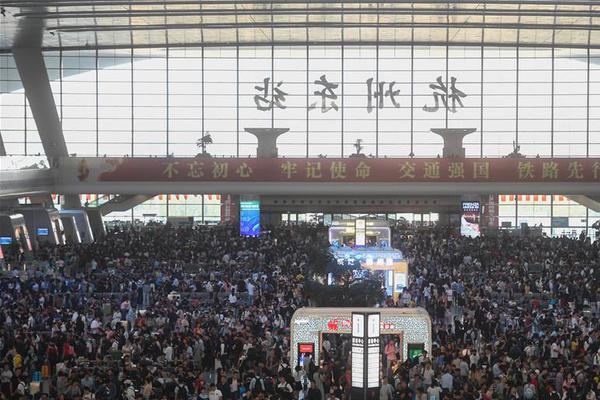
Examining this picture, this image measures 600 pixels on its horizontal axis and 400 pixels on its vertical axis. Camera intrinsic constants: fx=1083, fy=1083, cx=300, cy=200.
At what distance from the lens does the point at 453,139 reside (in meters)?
45.4

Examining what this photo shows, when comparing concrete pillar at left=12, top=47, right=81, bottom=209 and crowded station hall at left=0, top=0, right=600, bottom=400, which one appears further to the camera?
concrete pillar at left=12, top=47, right=81, bottom=209

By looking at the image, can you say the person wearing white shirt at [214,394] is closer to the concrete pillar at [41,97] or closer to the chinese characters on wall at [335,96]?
the concrete pillar at [41,97]

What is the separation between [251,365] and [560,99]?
1383 inches

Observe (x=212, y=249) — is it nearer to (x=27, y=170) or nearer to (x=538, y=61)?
(x=27, y=170)

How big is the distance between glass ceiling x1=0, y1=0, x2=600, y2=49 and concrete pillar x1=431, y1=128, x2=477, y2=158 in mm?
4352

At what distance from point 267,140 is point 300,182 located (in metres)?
2.90

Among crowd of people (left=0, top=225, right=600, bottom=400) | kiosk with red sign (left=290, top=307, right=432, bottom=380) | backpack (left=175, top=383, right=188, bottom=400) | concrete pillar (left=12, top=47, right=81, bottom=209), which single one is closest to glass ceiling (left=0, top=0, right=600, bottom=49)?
concrete pillar (left=12, top=47, right=81, bottom=209)

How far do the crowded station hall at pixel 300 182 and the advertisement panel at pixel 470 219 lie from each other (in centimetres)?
11

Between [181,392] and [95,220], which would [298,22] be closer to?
[95,220]

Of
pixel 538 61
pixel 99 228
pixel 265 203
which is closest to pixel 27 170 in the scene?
pixel 99 228

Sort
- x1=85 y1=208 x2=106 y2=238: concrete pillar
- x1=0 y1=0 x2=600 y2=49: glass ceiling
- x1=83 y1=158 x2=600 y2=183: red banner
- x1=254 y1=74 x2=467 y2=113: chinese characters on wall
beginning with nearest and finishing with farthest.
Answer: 1. x1=0 y1=0 x2=600 y2=49: glass ceiling
2. x1=83 y1=158 x2=600 y2=183: red banner
3. x1=85 y1=208 x2=106 y2=238: concrete pillar
4. x1=254 y1=74 x2=467 y2=113: chinese characters on wall

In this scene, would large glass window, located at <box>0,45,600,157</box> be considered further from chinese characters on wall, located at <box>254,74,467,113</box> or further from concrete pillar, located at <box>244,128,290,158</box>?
concrete pillar, located at <box>244,128,290,158</box>

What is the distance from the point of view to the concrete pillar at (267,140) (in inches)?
1780

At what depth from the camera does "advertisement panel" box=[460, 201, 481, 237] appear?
1682 inches
